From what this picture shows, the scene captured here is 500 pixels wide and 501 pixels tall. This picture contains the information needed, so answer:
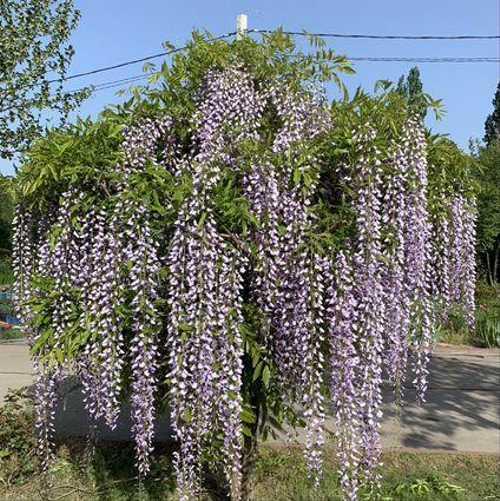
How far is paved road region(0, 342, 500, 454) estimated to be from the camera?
5.86 metres

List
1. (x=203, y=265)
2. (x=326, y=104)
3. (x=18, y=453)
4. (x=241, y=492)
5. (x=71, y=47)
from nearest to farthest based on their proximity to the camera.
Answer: (x=203, y=265)
(x=326, y=104)
(x=241, y=492)
(x=18, y=453)
(x=71, y=47)

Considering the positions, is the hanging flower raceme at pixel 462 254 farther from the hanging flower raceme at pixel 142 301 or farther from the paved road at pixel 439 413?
the hanging flower raceme at pixel 142 301

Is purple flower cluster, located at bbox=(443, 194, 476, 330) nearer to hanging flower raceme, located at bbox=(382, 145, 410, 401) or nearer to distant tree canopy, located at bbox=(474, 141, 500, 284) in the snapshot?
hanging flower raceme, located at bbox=(382, 145, 410, 401)

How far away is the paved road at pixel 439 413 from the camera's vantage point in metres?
5.86

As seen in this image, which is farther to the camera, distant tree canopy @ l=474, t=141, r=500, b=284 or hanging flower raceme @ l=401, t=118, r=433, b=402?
distant tree canopy @ l=474, t=141, r=500, b=284

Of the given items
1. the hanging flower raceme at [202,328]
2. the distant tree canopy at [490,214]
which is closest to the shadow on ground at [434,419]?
the hanging flower raceme at [202,328]

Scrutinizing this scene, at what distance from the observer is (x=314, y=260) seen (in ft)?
9.69

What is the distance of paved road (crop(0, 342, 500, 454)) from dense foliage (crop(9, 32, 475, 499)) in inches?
50.9

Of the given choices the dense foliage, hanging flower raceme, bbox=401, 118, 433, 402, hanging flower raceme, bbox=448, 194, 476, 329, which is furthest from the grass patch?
the dense foliage

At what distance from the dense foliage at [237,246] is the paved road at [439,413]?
1.29 meters

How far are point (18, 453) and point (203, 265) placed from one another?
313 cm

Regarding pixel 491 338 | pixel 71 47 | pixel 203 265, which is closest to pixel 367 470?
pixel 203 265

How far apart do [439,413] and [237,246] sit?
4.99 metres

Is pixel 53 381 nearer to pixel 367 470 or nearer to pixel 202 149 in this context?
pixel 202 149
